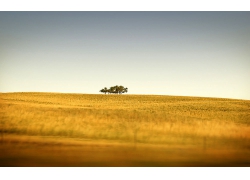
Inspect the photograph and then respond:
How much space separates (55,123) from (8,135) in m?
2.23

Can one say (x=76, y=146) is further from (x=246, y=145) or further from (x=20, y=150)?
(x=246, y=145)

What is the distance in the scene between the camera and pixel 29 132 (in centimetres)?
1034

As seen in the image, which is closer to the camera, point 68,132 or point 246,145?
point 246,145

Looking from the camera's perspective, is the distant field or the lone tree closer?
the distant field

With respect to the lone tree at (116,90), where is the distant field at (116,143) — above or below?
below

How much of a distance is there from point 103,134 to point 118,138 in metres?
0.76

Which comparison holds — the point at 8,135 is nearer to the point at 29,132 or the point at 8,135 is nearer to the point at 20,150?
the point at 29,132

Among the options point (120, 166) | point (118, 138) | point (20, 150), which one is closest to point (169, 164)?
point (120, 166)

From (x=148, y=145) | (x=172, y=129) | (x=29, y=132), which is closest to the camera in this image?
(x=148, y=145)

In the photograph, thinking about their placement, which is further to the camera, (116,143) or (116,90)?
(116,90)

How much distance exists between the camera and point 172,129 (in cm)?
1111

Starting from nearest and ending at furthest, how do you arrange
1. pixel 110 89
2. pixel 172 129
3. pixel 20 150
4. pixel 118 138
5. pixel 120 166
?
pixel 120 166 < pixel 20 150 < pixel 118 138 < pixel 172 129 < pixel 110 89

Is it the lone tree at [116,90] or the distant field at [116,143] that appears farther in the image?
the lone tree at [116,90]

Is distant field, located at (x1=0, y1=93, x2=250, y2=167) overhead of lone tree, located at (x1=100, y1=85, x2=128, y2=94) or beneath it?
beneath
